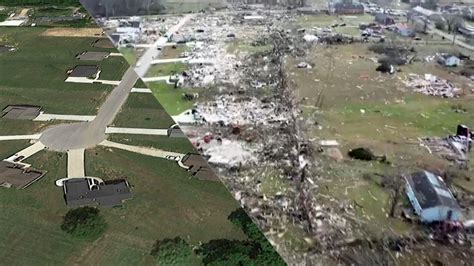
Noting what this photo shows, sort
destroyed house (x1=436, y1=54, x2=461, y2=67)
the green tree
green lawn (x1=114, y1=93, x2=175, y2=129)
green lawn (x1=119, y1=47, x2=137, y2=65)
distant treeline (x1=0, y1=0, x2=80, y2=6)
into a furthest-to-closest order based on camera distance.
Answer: distant treeline (x1=0, y1=0, x2=80, y2=6)
green lawn (x1=119, y1=47, x2=137, y2=65)
destroyed house (x1=436, y1=54, x2=461, y2=67)
green lawn (x1=114, y1=93, x2=175, y2=129)
the green tree

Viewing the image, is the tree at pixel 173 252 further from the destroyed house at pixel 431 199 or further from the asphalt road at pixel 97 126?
the asphalt road at pixel 97 126

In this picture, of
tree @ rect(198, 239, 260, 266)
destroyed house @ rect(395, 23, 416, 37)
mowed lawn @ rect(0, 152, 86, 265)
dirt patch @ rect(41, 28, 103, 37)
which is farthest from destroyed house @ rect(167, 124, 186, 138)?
dirt patch @ rect(41, 28, 103, 37)

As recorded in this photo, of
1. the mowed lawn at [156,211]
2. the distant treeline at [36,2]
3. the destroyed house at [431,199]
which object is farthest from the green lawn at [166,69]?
the distant treeline at [36,2]

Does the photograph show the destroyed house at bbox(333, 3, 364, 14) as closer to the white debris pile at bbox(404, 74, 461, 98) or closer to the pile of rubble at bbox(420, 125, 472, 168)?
the white debris pile at bbox(404, 74, 461, 98)

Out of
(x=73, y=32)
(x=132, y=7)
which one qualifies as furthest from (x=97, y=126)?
(x=73, y=32)

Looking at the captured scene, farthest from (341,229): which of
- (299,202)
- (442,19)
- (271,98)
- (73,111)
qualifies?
(442,19)

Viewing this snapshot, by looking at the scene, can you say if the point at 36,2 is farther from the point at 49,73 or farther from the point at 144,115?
the point at 144,115
